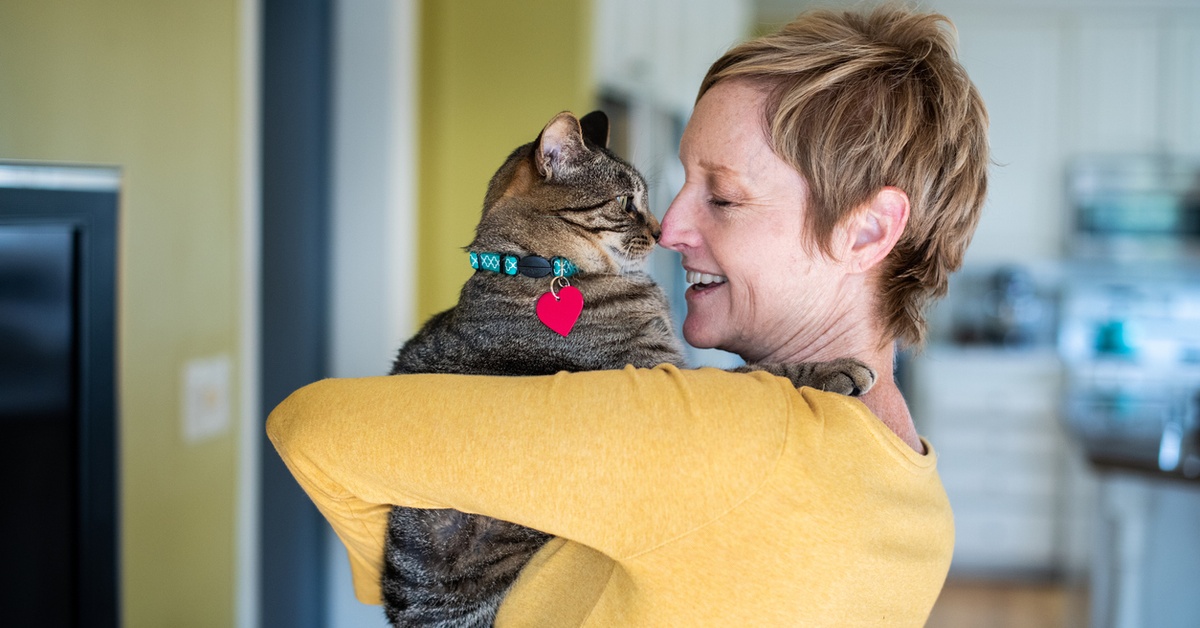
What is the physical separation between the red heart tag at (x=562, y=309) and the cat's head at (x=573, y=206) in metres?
0.08

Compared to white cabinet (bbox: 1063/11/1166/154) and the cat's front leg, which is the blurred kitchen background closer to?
white cabinet (bbox: 1063/11/1166/154)

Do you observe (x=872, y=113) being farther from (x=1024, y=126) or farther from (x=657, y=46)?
(x=1024, y=126)

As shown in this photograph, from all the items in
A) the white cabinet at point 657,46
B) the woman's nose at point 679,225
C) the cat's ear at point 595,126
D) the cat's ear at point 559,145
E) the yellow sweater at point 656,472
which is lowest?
the yellow sweater at point 656,472

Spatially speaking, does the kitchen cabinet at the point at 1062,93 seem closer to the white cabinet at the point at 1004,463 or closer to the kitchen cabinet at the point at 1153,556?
the white cabinet at the point at 1004,463

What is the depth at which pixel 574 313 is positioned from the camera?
3.59 ft

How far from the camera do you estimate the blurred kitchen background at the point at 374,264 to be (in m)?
1.09

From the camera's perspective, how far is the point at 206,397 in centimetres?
157

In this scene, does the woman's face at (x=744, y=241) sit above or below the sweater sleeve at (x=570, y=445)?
above

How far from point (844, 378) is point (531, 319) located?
36 cm

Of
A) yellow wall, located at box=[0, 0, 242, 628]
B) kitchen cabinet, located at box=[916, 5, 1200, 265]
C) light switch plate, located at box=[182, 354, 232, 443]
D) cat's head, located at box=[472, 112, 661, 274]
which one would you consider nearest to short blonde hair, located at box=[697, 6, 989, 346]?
cat's head, located at box=[472, 112, 661, 274]

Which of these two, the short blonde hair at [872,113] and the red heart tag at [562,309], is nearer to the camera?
the short blonde hair at [872,113]

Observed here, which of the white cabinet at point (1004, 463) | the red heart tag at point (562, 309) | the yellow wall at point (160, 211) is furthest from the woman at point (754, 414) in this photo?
the white cabinet at point (1004, 463)

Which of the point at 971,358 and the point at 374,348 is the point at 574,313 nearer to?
the point at 374,348

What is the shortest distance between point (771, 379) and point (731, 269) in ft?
0.80
